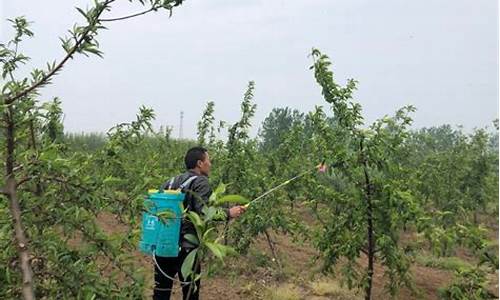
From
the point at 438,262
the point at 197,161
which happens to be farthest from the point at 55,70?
the point at 438,262

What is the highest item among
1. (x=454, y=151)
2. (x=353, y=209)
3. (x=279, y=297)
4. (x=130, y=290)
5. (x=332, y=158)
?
(x=454, y=151)

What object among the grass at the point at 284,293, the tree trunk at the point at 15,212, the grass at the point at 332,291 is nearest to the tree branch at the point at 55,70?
the tree trunk at the point at 15,212

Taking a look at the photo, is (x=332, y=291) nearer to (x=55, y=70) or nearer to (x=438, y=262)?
(x=438, y=262)

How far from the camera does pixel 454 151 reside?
12.7m

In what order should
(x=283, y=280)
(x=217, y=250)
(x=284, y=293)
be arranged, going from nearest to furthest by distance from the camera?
(x=217, y=250) → (x=284, y=293) → (x=283, y=280)

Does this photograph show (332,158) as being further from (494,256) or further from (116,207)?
(116,207)

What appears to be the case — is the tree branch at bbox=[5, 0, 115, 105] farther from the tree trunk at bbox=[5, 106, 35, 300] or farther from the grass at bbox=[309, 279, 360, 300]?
the grass at bbox=[309, 279, 360, 300]

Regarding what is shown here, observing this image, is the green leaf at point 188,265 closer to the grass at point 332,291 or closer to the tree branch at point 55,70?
the tree branch at point 55,70

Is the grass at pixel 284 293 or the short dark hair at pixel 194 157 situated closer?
the short dark hair at pixel 194 157

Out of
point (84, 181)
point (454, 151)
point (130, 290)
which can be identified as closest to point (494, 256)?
point (130, 290)

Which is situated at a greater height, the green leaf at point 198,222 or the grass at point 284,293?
the green leaf at point 198,222

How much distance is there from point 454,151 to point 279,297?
27.2 ft

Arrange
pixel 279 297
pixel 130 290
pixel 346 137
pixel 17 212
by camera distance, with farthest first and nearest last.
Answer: pixel 279 297
pixel 346 137
pixel 130 290
pixel 17 212

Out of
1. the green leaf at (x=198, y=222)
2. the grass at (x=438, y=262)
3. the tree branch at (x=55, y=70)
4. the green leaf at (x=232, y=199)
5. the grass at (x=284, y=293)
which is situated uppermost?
the tree branch at (x=55, y=70)
